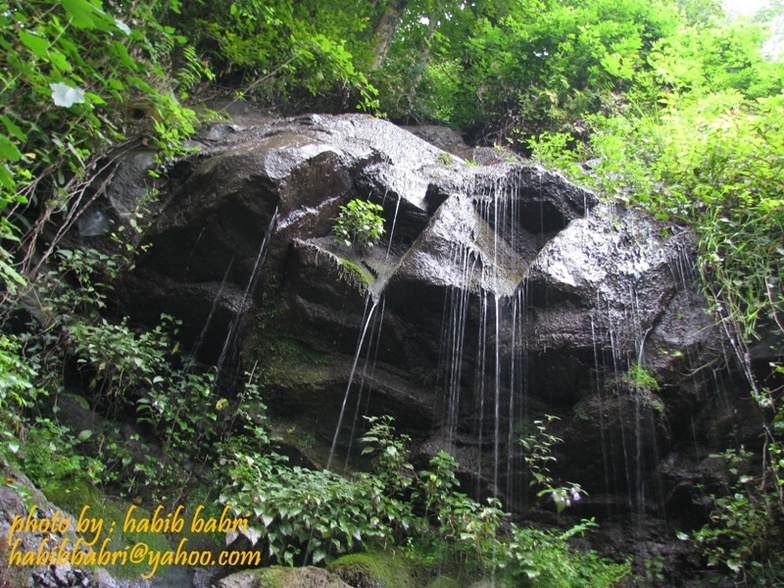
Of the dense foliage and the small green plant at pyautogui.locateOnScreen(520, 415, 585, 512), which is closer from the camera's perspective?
the dense foliage

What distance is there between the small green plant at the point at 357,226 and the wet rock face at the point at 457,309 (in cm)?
16

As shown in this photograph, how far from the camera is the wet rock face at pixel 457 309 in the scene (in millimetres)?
5246

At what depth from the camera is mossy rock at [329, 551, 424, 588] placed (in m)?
4.16

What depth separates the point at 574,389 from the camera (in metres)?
5.41

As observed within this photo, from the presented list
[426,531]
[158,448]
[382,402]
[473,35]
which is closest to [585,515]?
[426,531]

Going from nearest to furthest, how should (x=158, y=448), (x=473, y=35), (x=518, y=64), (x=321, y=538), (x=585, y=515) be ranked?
(x=321, y=538) → (x=585, y=515) → (x=158, y=448) → (x=518, y=64) → (x=473, y=35)

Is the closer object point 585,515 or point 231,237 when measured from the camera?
point 585,515

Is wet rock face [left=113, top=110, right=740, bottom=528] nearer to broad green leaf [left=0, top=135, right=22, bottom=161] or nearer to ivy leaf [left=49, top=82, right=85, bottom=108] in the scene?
broad green leaf [left=0, top=135, right=22, bottom=161]

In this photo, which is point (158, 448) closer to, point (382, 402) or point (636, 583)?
point (382, 402)

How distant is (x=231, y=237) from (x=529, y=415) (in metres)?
3.68

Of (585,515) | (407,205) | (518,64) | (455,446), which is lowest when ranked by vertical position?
(585,515)

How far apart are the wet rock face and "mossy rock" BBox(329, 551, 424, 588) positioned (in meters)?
1.16

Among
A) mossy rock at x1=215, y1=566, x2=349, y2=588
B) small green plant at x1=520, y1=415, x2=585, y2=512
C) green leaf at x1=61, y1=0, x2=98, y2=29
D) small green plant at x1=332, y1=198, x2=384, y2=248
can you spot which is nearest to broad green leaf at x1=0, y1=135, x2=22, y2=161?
green leaf at x1=61, y1=0, x2=98, y2=29

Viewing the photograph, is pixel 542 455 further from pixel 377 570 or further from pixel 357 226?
pixel 357 226
